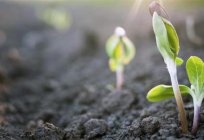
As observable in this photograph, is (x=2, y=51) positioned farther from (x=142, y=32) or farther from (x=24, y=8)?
(x=24, y=8)

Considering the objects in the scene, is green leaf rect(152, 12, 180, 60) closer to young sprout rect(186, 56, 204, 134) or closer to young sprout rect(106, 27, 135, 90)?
young sprout rect(186, 56, 204, 134)

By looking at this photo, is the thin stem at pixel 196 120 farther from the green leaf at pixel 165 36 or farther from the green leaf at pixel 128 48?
the green leaf at pixel 128 48

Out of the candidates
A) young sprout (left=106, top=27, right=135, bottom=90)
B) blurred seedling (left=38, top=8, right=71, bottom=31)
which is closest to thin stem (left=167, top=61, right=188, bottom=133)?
young sprout (left=106, top=27, right=135, bottom=90)

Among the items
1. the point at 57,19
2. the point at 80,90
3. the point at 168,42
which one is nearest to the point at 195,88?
the point at 168,42

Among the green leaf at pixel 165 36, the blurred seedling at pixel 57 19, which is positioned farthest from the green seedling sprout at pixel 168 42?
the blurred seedling at pixel 57 19

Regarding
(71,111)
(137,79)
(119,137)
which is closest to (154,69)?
(137,79)

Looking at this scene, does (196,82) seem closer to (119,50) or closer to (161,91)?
(161,91)
